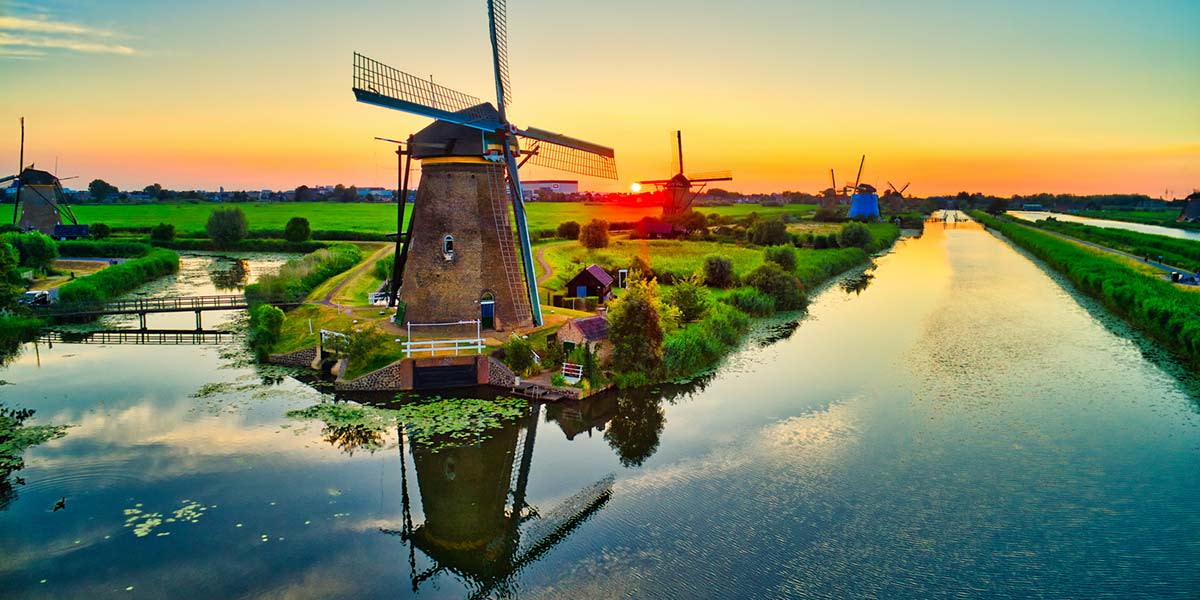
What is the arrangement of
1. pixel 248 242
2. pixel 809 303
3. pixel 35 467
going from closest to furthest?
1. pixel 35 467
2. pixel 809 303
3. pixel 248 242

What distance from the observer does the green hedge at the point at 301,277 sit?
32.1 metres

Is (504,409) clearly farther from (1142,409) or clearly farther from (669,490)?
(1142,409)

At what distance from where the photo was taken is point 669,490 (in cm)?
1418

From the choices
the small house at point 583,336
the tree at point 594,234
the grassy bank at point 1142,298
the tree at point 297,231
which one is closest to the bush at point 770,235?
the tree at point 594,234

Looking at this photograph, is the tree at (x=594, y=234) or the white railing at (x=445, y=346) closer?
the white railing at (x=445, y=346)

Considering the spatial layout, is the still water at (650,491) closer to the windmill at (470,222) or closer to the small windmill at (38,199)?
the windmill at (470,222)

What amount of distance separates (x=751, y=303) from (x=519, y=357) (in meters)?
16.7

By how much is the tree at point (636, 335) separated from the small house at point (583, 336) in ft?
1.24

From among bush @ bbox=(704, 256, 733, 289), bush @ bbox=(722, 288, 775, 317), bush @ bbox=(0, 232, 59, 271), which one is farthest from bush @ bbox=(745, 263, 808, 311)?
bush @ bbox=(0, 232, 59, 271)

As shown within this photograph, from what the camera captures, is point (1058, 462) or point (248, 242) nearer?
point (1058, 462)

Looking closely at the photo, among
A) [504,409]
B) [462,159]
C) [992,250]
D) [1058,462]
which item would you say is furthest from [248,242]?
[992,250]

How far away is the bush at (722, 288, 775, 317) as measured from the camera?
3356 centimetres

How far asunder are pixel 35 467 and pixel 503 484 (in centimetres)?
1056

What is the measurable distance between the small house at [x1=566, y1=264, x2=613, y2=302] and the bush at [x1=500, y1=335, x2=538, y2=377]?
9.02 meters
